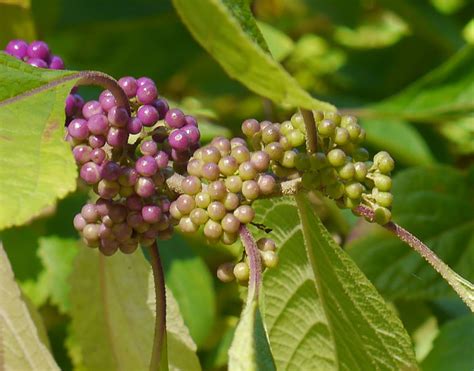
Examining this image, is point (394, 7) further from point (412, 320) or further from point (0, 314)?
point (0, 314)

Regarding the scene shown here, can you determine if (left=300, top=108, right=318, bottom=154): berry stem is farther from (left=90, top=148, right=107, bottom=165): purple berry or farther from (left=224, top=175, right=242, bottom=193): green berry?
(left=90, top=148, right=107, bottom=165): purple berry

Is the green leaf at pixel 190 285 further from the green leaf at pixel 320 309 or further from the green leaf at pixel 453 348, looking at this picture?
the green leaf at pixel 320 309

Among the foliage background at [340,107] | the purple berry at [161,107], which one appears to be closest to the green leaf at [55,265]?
the foliage background at [340,107]

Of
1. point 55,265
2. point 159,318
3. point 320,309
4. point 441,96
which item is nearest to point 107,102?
point 159,318

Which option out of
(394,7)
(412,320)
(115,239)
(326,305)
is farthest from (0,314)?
(394,7)

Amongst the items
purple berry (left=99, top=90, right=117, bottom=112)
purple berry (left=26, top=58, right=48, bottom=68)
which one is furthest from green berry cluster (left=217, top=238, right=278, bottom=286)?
purple berry (left=26, top=58, right=48, bottom=68)
